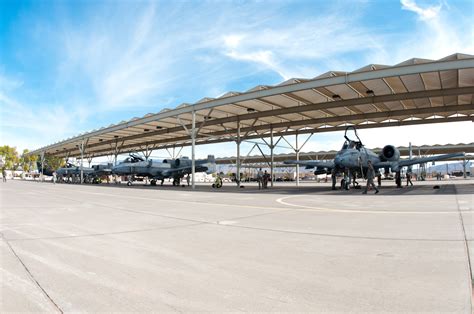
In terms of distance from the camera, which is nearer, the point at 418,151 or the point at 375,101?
the point at 375,101

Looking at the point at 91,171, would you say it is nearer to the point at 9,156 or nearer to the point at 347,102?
the point at 347,102

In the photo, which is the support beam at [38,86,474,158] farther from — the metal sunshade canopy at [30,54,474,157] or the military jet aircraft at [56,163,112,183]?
the military jet aircraft at [56,163,112,183]

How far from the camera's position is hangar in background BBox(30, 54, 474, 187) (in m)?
17.5

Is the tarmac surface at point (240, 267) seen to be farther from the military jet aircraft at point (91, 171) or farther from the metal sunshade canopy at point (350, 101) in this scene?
the military jet aircraft at point (91, 171)

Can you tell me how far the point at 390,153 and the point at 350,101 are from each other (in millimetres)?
4908

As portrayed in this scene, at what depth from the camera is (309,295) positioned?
9.60 ft

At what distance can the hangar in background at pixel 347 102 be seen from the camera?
17.5 meters

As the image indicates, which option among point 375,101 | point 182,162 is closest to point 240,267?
point 375,101

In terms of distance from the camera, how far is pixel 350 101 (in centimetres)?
2312

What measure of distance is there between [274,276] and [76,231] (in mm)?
4916

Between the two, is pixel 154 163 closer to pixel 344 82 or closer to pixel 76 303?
pixel 344 82

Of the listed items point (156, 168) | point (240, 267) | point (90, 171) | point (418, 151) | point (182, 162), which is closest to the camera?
point (240, 267)

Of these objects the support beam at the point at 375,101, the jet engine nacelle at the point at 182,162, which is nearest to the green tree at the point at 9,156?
the support beam at the point at 375,101

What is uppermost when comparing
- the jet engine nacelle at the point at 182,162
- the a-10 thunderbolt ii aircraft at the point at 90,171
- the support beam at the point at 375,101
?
the support beam at the point at 375,101
